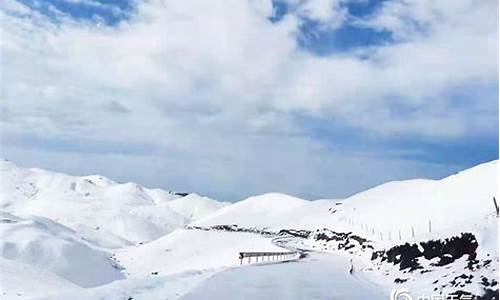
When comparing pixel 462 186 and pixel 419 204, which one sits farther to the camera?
pixel 419 204

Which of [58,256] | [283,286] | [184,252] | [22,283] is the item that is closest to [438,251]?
[283,286]

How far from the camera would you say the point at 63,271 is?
8969cm

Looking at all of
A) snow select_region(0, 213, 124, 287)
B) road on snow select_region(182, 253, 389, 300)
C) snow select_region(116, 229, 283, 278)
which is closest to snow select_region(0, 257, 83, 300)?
road on snow select_region(182, 253, 389, 300)

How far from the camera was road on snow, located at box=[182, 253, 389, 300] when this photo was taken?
20189 millimetres

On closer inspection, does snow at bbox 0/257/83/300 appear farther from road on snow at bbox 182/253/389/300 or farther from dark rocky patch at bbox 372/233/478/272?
dark rocky patch at bbox 372/233/478/272

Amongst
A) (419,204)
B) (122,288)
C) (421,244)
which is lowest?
(122,288)

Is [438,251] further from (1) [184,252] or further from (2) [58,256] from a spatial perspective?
(1) [184,252]

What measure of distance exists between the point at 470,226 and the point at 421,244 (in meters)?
3.07

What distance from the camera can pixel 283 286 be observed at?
23.3 metres

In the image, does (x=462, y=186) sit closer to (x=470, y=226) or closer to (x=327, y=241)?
(x=327, y=241)

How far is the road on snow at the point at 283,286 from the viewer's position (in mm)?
20189

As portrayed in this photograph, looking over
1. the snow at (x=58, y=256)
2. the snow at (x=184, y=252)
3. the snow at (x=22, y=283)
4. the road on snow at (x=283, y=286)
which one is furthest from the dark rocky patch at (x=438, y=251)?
the snow at (x=58, y=256)

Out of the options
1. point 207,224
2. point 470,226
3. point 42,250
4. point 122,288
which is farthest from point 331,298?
point 207,224

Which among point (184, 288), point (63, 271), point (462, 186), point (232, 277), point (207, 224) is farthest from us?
point (207, 224)
